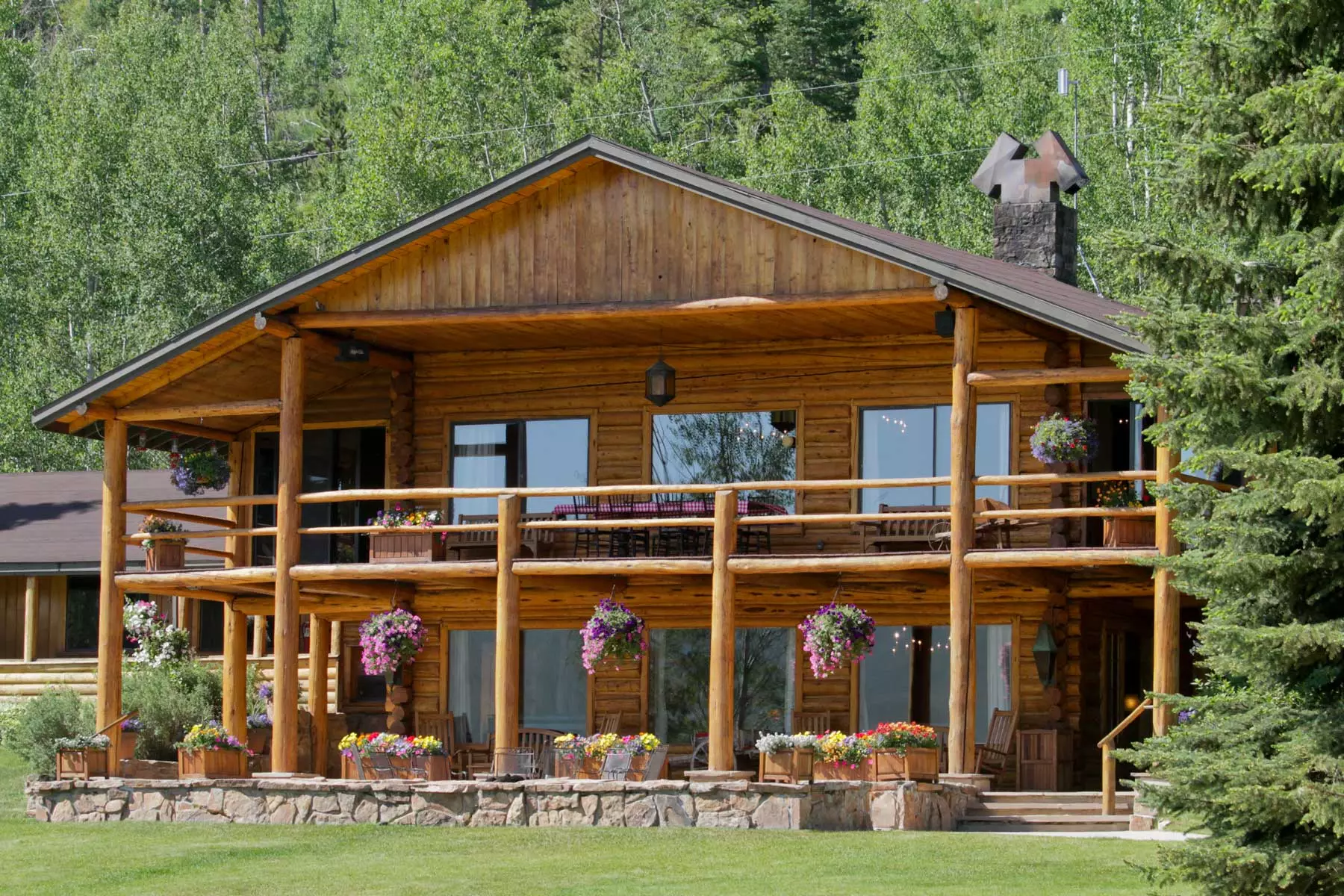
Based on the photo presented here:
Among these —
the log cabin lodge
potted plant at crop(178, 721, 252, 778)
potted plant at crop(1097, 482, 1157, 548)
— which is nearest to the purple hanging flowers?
the log cabin lodge

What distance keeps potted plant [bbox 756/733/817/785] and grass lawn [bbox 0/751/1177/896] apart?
1.23 m

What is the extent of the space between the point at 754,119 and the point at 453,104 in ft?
31.9

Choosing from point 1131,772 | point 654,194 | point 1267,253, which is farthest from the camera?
point 1131,772

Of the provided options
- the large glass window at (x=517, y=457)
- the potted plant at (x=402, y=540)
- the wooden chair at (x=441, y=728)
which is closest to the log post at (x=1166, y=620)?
the large glass window at (x=517, y=457)

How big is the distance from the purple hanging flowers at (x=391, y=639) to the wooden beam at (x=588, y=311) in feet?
10.5

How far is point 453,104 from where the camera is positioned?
47.0 metres

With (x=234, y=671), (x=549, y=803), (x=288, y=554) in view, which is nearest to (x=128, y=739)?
(x=234, y=671)

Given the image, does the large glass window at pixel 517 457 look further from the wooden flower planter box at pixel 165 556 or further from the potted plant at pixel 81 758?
the potted plant at pixel 81 758

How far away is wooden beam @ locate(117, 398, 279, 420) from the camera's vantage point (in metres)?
22.0

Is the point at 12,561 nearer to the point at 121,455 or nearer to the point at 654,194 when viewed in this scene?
the point at 121,455

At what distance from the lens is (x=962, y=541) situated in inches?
774

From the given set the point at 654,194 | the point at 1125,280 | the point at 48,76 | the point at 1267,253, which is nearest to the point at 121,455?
the point at 654,194

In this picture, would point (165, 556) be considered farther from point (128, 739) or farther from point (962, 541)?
point (962, 541)

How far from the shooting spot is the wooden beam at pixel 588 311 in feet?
65.2
